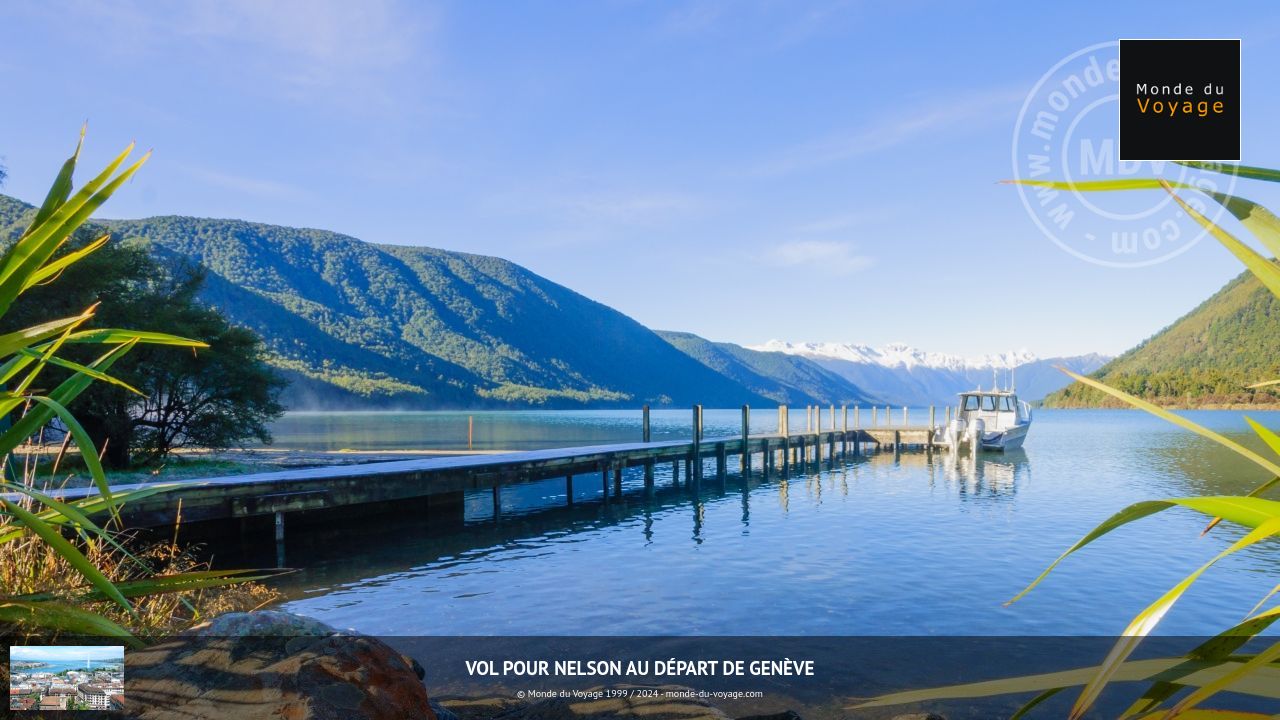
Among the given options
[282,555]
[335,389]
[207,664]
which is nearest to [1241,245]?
[207,664]

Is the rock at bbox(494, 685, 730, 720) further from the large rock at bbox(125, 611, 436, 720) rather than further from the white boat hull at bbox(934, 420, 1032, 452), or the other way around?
the white boat hull at bbox(934, 420, 1032, 452)

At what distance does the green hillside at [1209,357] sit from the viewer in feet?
338

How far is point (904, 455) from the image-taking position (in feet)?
130

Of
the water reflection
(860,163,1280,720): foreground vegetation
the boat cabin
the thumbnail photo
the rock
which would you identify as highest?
(860,163,1280,720): foreground vegetation

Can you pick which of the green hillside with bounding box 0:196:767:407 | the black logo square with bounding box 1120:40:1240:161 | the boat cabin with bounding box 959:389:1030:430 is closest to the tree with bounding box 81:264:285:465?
the black logo square with bounding box 1120:40:1240:161

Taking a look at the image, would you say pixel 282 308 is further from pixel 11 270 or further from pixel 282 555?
pixel 11 270

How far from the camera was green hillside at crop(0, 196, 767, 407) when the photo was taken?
124750 millimetres

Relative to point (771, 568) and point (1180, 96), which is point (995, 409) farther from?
point (1180, 96)

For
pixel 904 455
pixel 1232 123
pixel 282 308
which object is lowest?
pixel 904 455

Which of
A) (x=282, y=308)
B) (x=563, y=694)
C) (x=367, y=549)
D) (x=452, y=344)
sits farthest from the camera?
(x=452, y=344)

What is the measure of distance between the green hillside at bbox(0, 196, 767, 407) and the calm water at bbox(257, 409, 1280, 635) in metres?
103

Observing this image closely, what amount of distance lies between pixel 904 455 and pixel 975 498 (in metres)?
17.2

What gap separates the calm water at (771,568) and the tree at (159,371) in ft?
22.9

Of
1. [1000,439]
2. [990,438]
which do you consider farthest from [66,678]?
[1000,439]
